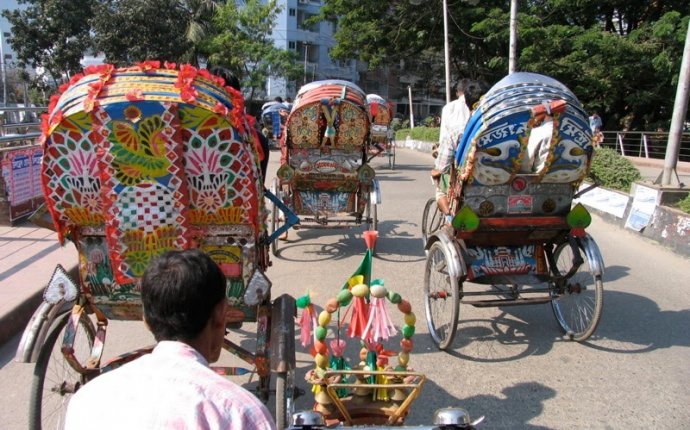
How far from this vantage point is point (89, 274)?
3033 mm

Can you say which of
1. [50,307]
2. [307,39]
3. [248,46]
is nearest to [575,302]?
[50,307]

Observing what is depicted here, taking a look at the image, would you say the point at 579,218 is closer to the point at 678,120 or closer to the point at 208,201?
the point at 208,201

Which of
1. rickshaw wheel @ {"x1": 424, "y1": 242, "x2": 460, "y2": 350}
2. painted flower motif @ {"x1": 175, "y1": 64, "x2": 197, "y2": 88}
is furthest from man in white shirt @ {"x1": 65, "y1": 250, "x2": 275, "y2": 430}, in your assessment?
rickshaw wheel @ {"x1": 424, "y1": 242, "x2": 460, "y2": 350}

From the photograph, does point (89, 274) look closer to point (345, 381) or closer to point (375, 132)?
point (345, 381)

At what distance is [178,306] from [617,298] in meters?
5.15

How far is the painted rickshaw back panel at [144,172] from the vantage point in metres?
2.67

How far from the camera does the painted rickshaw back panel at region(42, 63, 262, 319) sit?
2.67 meters

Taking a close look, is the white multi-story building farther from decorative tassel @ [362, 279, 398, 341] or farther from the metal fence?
decorative tassel @ [362, 279, 398, 341]

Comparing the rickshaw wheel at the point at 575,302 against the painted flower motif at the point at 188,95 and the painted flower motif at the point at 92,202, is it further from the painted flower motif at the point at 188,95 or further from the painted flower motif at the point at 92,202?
the painted flower motif at the point at 92,202

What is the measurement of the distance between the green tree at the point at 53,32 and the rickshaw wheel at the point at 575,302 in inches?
1206

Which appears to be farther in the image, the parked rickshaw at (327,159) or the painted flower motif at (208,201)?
the parked rickshaw at (327,159)

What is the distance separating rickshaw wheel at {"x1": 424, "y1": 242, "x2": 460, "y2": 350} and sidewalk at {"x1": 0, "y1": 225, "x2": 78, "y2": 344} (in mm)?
3469

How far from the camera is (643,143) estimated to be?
1902cm

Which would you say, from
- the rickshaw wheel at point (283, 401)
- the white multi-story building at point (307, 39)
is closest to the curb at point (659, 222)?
the rickshaw wheel at point (283, 401)
